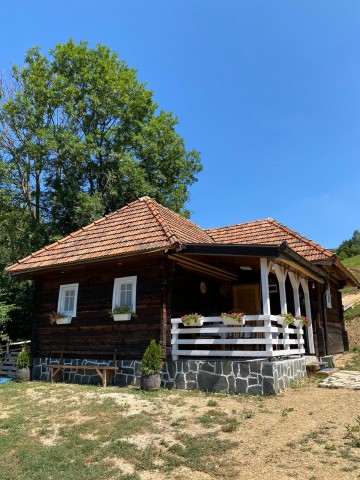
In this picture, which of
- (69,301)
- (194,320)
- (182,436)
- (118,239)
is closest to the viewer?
(182,436)

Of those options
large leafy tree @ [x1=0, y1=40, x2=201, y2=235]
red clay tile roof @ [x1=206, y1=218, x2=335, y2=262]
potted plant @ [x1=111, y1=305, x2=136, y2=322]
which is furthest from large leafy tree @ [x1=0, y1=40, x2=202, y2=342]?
potted plant @ [x1=111, y1=305, x2=136, y2=322]

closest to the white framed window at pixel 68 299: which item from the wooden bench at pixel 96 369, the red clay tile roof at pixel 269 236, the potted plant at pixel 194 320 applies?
the wooden bench at pixel 96 369

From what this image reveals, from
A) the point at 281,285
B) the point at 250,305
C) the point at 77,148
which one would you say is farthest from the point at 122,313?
the point at 77,148

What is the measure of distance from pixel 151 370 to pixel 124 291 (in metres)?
2.74

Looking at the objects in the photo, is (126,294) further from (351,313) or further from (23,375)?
(351,313)

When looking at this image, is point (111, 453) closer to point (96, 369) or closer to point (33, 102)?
point (96, 369)

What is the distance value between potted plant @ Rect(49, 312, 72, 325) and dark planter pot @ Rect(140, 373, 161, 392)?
12.5 feet

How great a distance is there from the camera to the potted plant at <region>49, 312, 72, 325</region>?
464 inches

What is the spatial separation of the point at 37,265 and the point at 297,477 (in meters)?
9.74

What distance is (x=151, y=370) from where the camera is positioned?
8.93 m

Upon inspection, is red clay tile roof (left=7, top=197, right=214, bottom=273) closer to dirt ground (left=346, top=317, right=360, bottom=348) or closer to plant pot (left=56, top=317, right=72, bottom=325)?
plant pot (left=56, top=317, right=72, bottom=325)

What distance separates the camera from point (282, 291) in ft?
33.1

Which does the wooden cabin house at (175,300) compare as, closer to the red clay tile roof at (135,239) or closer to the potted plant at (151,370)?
the red clay tile roof at (135,239)

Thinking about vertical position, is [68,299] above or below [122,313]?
above
